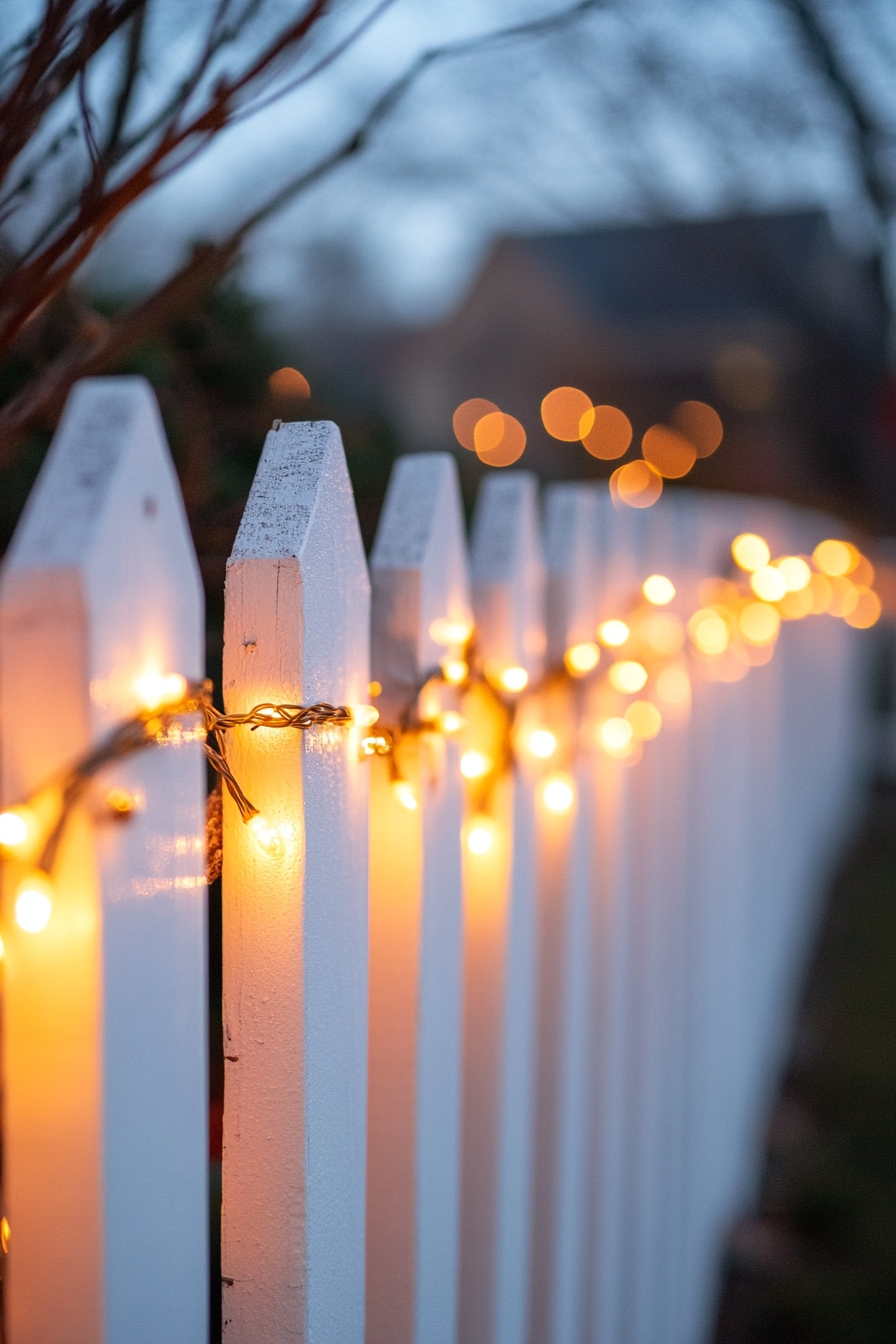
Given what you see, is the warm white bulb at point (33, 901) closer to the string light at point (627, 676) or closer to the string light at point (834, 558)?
the string light at point (627, 676)

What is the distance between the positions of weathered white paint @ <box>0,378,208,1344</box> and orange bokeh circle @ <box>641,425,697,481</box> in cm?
1023

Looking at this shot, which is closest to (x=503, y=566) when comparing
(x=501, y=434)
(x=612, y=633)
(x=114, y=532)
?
(x=612, y=633)

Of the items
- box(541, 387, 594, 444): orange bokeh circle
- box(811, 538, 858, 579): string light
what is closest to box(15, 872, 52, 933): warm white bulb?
box(811, 538, 858, 579): string light

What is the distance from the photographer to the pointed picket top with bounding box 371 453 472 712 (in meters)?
1.10

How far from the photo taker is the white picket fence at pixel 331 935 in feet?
2.32

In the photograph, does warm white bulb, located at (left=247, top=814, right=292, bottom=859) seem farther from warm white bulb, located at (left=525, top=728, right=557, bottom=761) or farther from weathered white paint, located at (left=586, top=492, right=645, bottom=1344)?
weathered white paint, located at (left=586, top=492, right=645, bottom=1344)

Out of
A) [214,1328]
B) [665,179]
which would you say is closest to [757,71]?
[665,179]

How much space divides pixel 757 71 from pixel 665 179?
120 cm

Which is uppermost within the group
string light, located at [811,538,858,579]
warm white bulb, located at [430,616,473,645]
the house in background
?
the house in background

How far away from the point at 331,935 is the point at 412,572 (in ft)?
1.22

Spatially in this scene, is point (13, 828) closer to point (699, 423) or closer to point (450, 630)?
point (450, 630)

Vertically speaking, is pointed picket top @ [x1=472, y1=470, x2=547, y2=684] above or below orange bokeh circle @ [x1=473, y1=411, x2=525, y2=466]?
below

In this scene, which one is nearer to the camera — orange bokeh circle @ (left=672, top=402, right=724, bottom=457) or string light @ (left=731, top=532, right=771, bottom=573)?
string light @ (left=731, top=532, right=771, bottom=573)

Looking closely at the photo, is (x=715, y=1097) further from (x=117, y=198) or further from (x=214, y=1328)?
(x=117, y=198)
